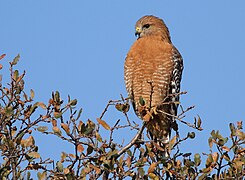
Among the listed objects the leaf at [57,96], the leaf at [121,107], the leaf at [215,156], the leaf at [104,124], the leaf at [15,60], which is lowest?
the leaf at [215,156]

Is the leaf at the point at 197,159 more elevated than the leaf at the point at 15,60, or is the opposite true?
the leaf at the point at 15,60

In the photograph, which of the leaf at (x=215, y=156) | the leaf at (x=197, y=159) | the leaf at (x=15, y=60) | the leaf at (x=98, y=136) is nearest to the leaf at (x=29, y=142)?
the leaf at (x=98, y=136)

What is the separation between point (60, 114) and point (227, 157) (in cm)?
121

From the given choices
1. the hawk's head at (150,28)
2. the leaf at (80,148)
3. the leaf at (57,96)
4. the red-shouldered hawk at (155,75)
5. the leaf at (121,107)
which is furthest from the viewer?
the hawk's head at (150,28)

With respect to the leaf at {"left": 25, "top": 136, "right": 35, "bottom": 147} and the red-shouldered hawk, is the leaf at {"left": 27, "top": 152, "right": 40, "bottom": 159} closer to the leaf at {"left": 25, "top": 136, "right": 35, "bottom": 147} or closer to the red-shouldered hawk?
the leaf at {"left": 25, "top": 136, "right": 35, "bottom": 147}

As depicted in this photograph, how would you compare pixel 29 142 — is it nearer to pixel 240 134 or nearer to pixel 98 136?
pixel 98 136

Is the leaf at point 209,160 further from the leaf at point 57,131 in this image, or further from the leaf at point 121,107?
the leaf at point 57,131

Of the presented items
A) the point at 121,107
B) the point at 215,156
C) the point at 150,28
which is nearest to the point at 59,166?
the point at 121,107

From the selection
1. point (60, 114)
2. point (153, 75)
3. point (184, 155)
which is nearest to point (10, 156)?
point (60, 114)

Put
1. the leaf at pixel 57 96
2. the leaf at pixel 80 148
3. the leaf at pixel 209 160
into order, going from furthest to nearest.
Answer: the leaf at pixel 209 160 → the leaf at pixel 57 96 → the leaf at pixel 80 148

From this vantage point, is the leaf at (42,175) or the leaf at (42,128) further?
the leaf at (42,128)

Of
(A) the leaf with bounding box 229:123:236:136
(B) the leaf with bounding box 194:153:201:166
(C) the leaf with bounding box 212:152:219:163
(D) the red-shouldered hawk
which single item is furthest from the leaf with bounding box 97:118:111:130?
(D) the red-shouldered hawk

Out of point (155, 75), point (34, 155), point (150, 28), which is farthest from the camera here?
point (150, 28)

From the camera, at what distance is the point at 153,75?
6602 millimetres
